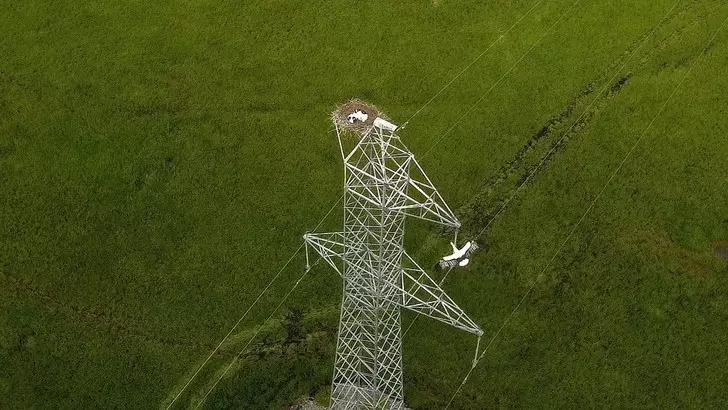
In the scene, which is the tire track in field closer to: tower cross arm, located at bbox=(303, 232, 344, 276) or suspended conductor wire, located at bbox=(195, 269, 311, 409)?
tower cross arm, located at bbox=(303, 232, 344, 276)

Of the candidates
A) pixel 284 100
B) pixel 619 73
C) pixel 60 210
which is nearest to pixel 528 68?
pixel 619 73

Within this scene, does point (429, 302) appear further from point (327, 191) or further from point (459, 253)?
point (327, 191)

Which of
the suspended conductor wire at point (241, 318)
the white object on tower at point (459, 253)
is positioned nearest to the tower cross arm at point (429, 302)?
the white object on tower at point (459, 253)

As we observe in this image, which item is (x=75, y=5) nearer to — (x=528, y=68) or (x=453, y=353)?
(x=528, y=68)

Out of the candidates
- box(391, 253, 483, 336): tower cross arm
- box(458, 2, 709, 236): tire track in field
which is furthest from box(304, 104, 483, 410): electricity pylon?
box(458, 2, 709, 236): tire track in field

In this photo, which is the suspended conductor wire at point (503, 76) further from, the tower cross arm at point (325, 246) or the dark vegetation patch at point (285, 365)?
the dark vegetation patch at point (285, 365)
